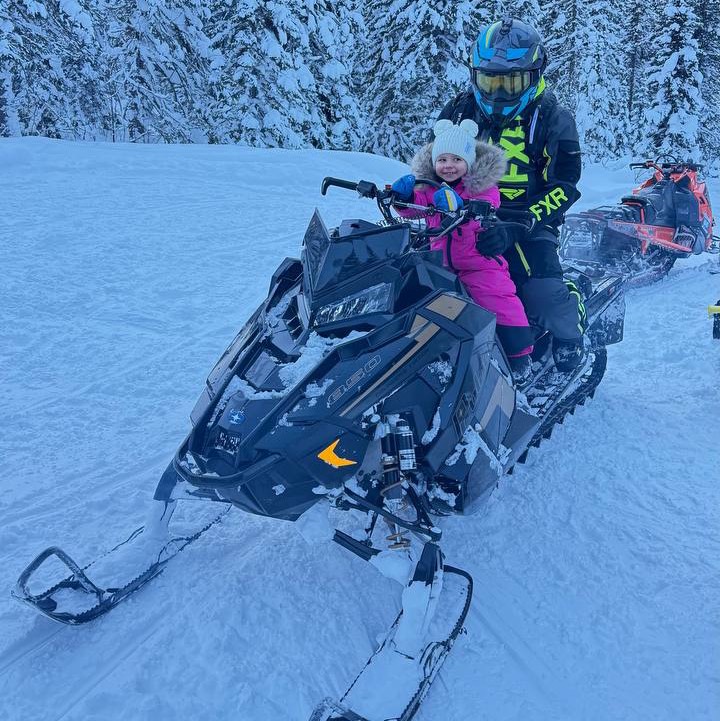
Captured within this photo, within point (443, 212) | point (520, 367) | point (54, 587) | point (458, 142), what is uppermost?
point (458, 142)

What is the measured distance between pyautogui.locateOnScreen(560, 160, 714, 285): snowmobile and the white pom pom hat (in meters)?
5.29

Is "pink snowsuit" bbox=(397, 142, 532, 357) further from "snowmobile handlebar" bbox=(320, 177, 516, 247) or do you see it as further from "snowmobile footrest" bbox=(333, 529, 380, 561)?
"snowmobile footrest" bbox=(333, 529, 380, 561)

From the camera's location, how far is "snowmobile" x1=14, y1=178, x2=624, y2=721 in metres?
2.30

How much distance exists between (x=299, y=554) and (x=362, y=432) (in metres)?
0.95

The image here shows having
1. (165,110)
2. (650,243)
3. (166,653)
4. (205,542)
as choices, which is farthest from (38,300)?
(165,110)

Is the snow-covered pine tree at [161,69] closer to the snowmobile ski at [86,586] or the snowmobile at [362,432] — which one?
the snowmobile at [362,432]

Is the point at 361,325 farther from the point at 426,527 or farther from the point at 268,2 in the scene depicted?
the point at 268,2

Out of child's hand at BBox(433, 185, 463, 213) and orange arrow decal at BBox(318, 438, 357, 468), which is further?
child's hand at BBox(433, 185, 463, 213)

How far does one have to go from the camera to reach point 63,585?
2.60 meters

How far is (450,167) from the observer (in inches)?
121

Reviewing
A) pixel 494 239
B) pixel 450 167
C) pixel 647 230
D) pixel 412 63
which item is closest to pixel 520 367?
pixel 494 239

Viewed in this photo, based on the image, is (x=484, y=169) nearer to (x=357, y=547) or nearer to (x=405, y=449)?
(x=405, y=449)

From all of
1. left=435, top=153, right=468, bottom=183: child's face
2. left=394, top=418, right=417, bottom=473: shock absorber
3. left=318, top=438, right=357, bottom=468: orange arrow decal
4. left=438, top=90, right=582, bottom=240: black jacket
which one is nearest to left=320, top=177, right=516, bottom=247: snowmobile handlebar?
left=435, top=153, right=468, bottom=183: child's face

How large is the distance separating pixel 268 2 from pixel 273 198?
8354 millimetres
